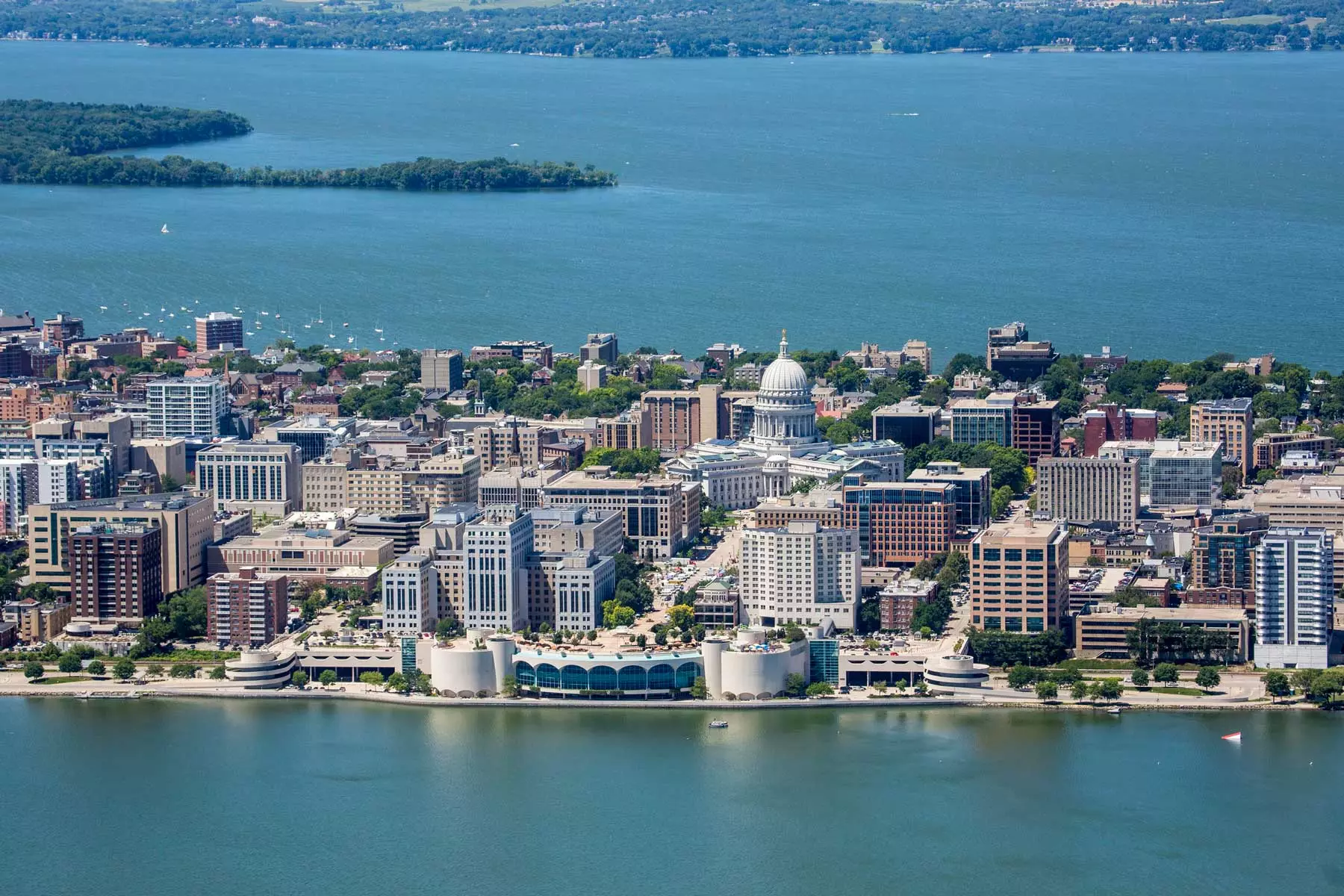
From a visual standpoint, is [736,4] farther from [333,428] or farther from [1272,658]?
[1272,658]

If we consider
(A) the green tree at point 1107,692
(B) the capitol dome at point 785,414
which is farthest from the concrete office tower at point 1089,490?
(A) the green tree at point 1107,692

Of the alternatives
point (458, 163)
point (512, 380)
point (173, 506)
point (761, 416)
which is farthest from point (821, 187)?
point (173, 506)

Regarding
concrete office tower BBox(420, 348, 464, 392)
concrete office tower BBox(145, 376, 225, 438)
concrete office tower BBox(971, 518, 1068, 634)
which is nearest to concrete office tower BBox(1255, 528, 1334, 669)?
concrete office tower BBox(971, 518, 1068, 634)

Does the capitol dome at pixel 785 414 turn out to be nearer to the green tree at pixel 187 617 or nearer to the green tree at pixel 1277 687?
the green tree at pixel 187 617

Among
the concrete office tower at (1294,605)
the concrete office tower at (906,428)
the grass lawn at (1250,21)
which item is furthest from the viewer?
the grass lawn at (1250,21)

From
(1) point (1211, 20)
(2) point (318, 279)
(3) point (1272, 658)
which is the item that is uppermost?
(1) point (1211, 20)

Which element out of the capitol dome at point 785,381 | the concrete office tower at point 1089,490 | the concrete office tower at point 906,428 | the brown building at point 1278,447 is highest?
the capitol dome at point 785,381

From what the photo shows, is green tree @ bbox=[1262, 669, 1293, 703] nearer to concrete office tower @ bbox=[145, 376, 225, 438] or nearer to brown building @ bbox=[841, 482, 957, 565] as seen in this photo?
brown building @ bbox=[841, 482, 957, 565]

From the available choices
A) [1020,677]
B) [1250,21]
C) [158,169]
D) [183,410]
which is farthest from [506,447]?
[1250,21]
